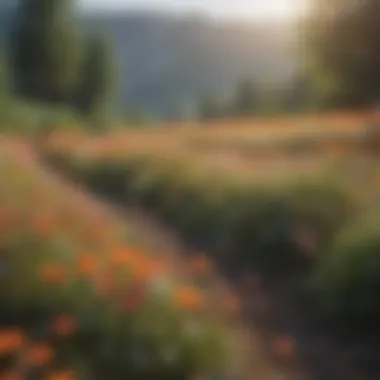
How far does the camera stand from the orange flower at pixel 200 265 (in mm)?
1439

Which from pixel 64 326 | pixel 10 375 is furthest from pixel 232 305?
pixel 10 375

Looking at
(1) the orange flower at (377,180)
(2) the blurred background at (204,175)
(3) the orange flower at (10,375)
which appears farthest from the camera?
(1) the orange flower at (377,180)

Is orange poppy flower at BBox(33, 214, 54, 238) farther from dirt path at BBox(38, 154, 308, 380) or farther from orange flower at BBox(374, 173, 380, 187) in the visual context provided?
orange flower at BBox(374, 173, 380, 187)

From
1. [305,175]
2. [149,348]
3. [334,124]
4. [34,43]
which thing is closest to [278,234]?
[305,175]

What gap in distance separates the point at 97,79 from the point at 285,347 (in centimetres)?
60

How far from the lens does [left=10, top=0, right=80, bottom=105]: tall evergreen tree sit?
1437 mm

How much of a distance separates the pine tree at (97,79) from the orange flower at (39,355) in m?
0.44

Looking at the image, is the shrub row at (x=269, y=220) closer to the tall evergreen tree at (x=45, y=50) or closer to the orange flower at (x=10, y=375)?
the tall evergreen tree at (x=45, y=50)

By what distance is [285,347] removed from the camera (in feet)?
4.68

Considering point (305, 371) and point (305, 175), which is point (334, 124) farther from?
point (305, 371)

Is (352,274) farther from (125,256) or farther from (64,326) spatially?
(64,326)

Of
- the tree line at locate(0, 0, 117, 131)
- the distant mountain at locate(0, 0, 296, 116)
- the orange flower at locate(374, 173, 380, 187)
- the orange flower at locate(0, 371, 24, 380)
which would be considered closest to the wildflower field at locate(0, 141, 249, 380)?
the orange flower at locate(0, 371, 24, 380)

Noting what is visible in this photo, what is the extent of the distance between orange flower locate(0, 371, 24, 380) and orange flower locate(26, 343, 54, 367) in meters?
0.03

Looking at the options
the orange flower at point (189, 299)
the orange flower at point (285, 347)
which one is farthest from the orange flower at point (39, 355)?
the orange flower at point (285, 347)
